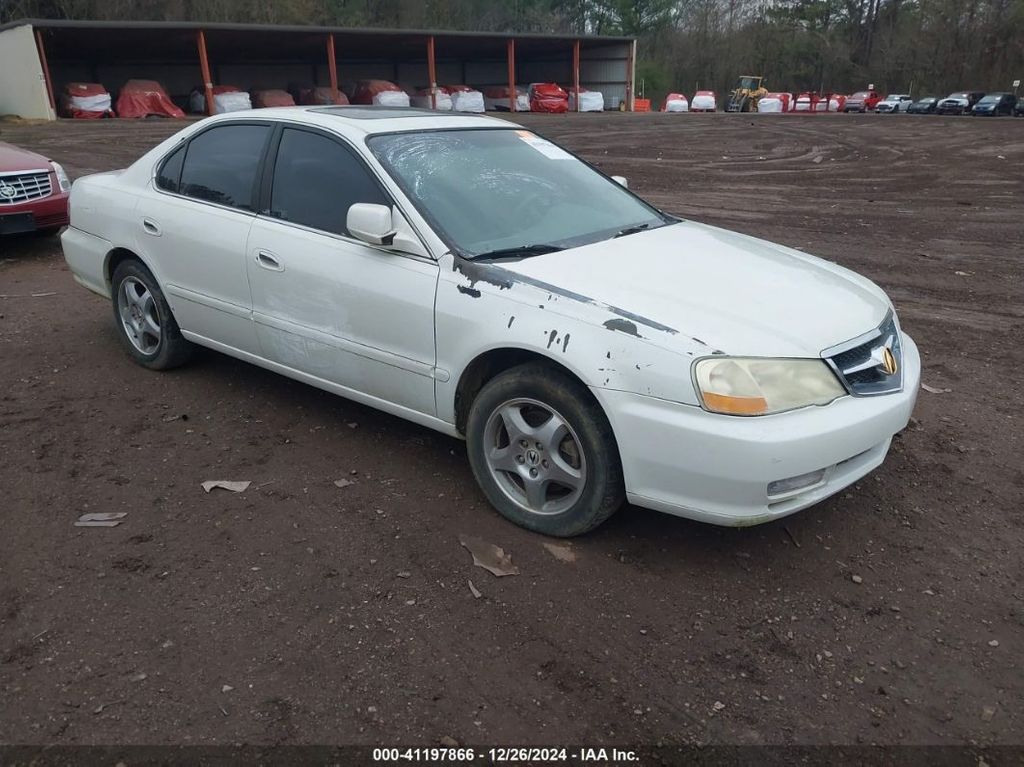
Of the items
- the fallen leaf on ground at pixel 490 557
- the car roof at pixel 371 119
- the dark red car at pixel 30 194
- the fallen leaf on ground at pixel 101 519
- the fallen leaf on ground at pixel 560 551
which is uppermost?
the car roof at pixel 371 119

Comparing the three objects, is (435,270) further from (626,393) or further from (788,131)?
(788,131)

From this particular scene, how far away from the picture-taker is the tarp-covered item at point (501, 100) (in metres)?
37.5

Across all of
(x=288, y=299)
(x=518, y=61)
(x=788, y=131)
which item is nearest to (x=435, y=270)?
(x=288, y=299)

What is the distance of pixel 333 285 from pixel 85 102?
28.0m

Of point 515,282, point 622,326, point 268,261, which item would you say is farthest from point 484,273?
point 268,261

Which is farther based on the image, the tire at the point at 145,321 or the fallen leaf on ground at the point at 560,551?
the tire at the point at 145,321

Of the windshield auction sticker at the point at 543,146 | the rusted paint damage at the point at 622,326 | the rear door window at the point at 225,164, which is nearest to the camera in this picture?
the rusted paint damage at the point at 622,326

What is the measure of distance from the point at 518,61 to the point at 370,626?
44946mm

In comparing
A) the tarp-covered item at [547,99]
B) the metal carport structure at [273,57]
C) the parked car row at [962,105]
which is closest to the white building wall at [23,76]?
the metal carport structure at [273,57]

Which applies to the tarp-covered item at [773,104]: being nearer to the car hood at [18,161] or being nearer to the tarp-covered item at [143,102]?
the tarp-covered item at [143,102]

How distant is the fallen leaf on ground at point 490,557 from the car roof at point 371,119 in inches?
80.8

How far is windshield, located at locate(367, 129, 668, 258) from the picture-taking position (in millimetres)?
3668

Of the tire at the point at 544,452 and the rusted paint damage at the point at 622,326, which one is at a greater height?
the rusted paint damage at the point at 622,326

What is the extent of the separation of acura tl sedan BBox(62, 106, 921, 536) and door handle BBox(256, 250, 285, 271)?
0.02 meters
